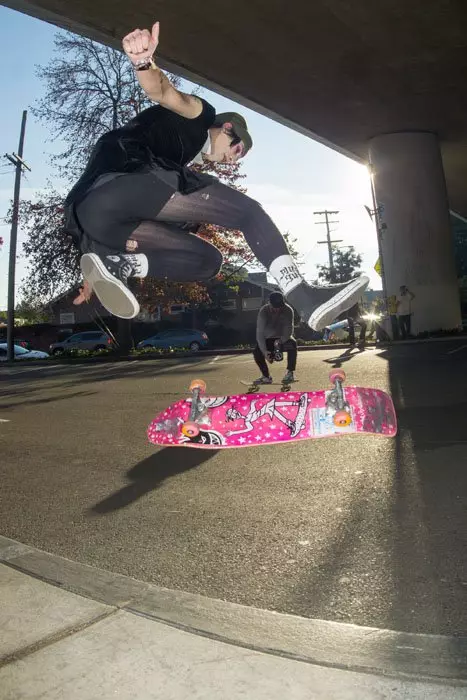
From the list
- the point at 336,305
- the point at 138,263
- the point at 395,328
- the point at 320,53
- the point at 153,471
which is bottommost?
the point at 153,471

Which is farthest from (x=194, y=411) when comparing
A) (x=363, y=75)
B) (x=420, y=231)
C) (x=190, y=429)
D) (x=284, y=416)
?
(x=420, y=231)

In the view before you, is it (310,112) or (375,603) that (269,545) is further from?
(310,112)

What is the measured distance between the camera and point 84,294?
3.54 meters

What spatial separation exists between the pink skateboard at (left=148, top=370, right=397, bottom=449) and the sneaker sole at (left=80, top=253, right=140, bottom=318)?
1.17 m

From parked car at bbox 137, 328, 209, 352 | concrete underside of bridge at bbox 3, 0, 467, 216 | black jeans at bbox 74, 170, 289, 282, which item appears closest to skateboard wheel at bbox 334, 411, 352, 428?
black jeans at bbox 74, 170, 289, 282

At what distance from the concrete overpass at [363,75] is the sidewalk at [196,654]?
3.97 meters

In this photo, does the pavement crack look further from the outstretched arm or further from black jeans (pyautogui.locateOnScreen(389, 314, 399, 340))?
black jeans (pyautogui.locateOnScreen(389, 314, 399, 340))

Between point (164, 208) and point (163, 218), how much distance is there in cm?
9

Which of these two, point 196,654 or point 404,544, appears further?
point 404,544

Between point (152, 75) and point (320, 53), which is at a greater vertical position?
point (320, 53)

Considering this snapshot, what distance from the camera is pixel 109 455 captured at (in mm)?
6188

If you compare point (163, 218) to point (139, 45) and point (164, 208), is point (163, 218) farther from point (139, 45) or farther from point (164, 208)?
point (139, 45)

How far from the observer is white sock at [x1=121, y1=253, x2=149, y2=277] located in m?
3.37

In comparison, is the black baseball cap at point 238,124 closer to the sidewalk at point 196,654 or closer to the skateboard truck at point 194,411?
the skateboard truck at point 194,411
